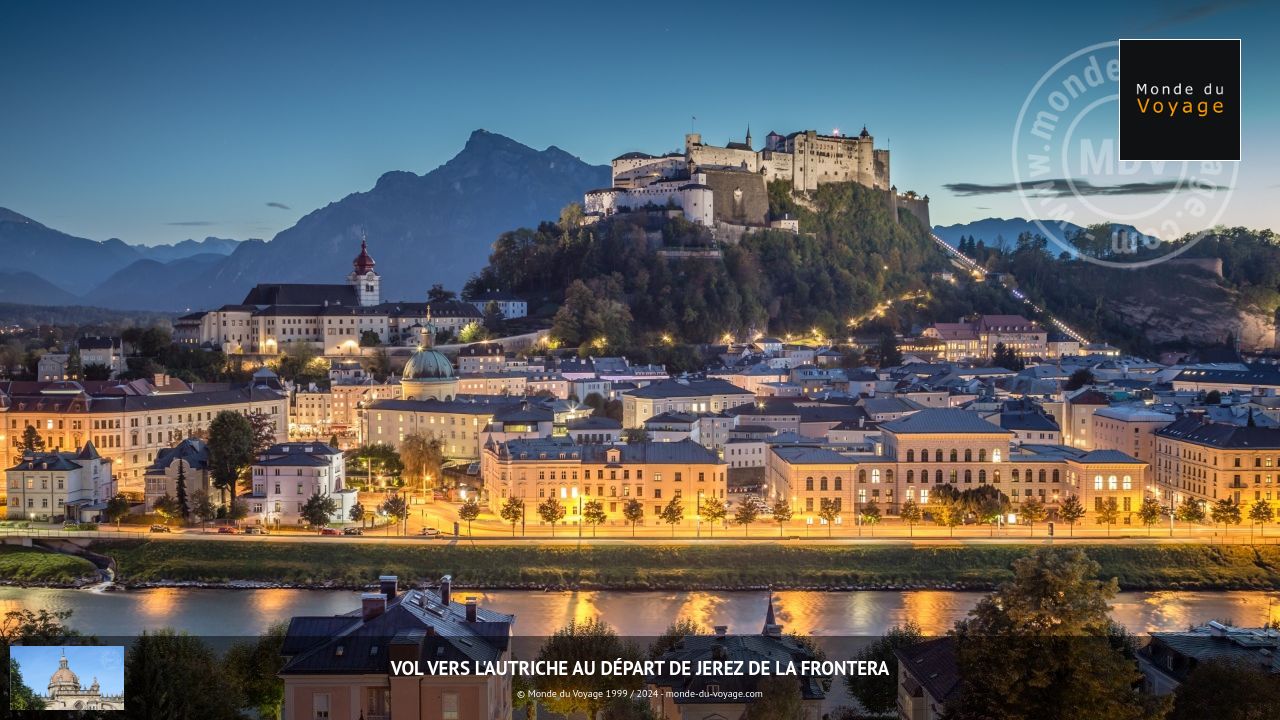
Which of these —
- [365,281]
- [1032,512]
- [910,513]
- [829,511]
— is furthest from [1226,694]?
[365,281]

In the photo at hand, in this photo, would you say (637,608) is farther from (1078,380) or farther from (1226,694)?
(1078,380)

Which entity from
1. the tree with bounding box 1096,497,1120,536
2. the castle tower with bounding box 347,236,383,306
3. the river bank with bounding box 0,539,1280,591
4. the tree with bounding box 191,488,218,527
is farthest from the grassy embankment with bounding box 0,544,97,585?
the castle tower with bounding box 347,236,383,306

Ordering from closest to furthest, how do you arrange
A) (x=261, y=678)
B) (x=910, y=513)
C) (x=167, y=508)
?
1. (x=261, y=678)
2. (x=167, y=508)
3. (x=910, y=513)

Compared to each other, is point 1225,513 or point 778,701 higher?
point 778,701

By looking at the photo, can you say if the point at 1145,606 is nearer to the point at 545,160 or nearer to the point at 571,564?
the point at 571,564

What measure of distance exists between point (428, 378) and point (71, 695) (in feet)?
73.6

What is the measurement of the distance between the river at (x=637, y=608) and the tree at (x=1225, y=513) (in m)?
2.51

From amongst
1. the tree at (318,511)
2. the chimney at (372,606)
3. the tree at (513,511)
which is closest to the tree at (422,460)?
the tree at (318,511)

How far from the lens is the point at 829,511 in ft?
68.2

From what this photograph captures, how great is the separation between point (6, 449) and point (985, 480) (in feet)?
69.3

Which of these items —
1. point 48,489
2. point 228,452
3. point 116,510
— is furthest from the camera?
point 48,489

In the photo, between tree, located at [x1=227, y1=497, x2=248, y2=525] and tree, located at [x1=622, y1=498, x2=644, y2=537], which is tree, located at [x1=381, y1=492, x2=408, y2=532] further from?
tree, located at [x1=622, y1=498, x2=644, y2=537]

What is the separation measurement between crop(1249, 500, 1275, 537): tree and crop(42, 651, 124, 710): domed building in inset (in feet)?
64.2

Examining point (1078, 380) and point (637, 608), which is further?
point (1078, 380)
